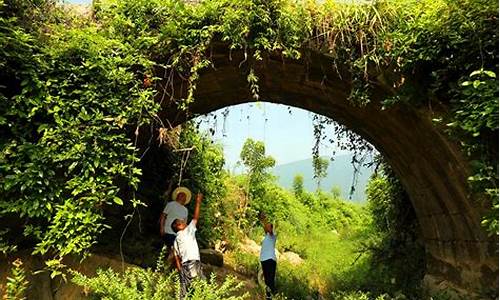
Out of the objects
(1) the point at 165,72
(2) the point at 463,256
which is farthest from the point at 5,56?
(2) the point at 463,256

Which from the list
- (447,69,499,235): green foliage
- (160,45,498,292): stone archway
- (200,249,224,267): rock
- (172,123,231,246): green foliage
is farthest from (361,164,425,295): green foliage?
A: (447,69,499,235): green foliage

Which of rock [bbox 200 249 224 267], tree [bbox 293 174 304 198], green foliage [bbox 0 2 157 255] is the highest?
tree [bbox 293 174 304 198]

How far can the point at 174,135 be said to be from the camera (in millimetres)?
8703

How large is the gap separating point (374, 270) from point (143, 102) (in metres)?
6.93

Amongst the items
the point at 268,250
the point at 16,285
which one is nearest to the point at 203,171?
the point at 268,250

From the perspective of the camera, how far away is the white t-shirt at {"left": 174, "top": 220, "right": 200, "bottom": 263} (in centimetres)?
622

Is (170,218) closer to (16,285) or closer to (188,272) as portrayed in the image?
(188,272)

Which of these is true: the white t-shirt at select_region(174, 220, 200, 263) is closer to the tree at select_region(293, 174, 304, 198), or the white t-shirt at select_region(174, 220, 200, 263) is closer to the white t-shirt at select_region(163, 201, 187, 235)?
the white t-shirt at select_region(163, 201, 187, 235)

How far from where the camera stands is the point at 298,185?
2345 centimetres

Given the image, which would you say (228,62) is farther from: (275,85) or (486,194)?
(486,194)

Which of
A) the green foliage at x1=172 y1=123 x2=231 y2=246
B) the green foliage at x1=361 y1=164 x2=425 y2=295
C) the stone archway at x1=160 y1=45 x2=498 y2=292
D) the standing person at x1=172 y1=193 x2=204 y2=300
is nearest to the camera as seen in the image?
the stone archway at x1=160 y1=45 x2=498 y2=292

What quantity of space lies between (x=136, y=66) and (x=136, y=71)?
58 millimetres

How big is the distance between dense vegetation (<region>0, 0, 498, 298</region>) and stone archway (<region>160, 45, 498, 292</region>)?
1.25 ft

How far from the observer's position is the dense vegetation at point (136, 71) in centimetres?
496
